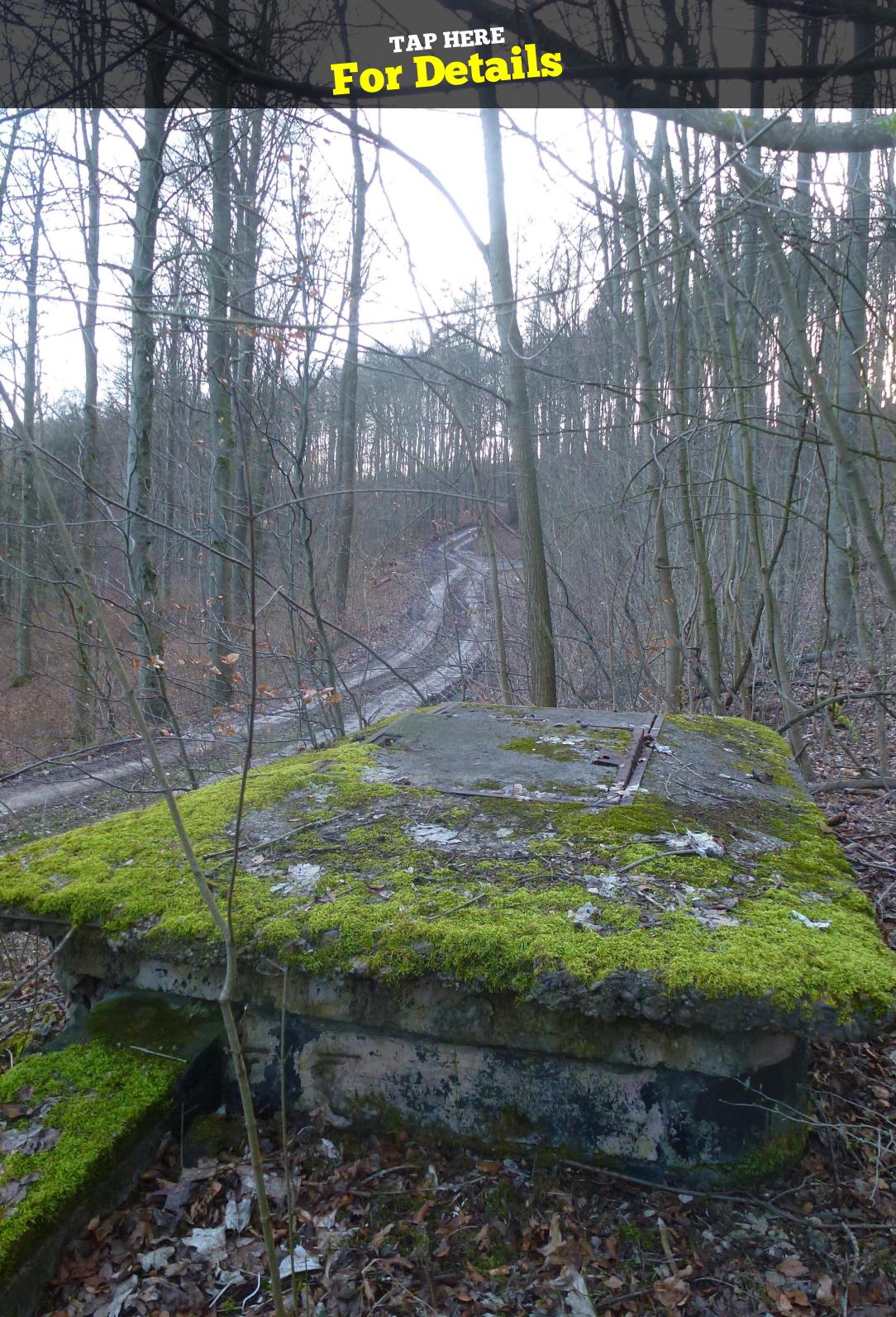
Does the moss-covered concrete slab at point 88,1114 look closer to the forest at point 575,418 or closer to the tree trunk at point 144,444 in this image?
the forest at point 575,418

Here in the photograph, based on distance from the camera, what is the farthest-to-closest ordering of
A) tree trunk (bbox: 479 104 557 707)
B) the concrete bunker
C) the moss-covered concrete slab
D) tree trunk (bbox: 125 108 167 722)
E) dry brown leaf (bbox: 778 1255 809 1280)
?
tree trunk (bbox: 125 108 167 722), tree trunk (bbox: 479 104 557 707), the concrete bunker, dry brown leaf (bbox: 778 1255 809 1280), the moss-covered concrete slab

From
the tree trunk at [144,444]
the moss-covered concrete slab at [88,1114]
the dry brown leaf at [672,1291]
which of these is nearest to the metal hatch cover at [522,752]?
the moss-covered concrete slab at [88,1114]

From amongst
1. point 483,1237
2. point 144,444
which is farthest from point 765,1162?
point 144,444

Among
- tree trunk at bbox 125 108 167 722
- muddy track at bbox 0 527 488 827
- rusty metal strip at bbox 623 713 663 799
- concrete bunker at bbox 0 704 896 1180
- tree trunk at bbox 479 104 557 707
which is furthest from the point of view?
muddy track at bbox 0 527 488 827

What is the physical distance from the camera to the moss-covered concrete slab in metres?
1.63

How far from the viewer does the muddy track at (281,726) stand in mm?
7590

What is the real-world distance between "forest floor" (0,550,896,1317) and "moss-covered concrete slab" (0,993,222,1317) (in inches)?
3.4

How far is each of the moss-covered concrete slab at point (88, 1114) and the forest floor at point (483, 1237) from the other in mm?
87

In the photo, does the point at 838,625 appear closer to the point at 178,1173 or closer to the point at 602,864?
the point at 602,864

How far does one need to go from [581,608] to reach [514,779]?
281 inches

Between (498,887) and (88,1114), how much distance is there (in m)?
1.20

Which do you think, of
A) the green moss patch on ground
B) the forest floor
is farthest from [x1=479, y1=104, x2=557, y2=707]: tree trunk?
the forest floor

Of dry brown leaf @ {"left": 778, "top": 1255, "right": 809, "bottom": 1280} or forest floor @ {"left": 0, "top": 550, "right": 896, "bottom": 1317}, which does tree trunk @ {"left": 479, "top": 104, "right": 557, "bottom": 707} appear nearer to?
forest floor @ {"left": 0, "top": 550, "right": 896, "bottom": 1317}

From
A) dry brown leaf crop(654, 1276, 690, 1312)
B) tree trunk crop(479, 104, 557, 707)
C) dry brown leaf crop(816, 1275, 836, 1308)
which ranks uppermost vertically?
tree trunk crop(479, 104, 557, 707)
